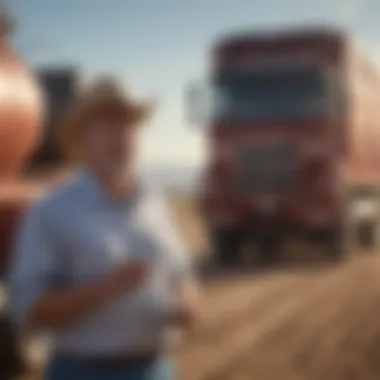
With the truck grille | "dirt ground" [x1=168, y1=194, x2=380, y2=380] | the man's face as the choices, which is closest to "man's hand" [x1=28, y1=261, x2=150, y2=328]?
the man's face

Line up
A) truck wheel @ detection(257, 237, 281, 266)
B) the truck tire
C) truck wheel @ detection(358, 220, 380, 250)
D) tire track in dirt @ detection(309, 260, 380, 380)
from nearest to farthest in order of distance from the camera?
the truck tire
tire track in dirt @ detection(309, 260, 380, 380)
truck wheel @ detection(358, 220, 380, 250)
truck wheel @ detection(257, 237, 281, 266)

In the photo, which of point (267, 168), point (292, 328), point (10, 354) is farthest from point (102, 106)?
point (267, 168)

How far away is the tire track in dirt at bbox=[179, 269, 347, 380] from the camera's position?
342cm

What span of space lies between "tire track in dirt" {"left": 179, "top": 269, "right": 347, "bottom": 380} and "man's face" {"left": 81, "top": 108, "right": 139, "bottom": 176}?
6.42ft

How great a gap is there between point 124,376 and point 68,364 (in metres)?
0.08

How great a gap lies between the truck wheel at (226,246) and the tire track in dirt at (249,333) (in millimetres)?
614

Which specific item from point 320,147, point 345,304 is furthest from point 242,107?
point 345,304

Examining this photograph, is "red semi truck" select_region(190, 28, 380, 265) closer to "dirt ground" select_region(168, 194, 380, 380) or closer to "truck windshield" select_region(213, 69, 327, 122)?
"truck windshield" select_region(213, 69, 327, 122)

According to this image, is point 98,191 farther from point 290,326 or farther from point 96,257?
point 290,326

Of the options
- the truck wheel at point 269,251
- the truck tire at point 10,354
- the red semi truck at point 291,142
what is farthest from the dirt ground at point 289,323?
the truck tire at point 10,354

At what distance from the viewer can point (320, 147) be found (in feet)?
19.2

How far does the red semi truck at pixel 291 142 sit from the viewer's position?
5.32 metres

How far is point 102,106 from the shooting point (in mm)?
1439

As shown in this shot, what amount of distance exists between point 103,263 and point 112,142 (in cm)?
16
